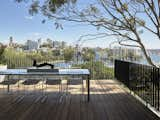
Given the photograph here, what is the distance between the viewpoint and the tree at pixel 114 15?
7730mm

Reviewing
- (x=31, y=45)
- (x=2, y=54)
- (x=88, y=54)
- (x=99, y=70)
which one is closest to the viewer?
(x=2, y=54)

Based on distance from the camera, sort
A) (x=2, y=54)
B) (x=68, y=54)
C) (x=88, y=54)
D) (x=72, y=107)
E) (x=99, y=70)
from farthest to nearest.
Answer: (x=68, y=54), (x=99, y=70), (x=88, y=54), (x=2, y=54), (x=72, y=107)

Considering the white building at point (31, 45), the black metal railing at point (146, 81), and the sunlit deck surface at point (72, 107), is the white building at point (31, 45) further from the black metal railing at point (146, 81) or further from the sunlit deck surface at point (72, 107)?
the black metal railing at point (146, 81)

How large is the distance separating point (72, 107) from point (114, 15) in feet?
11.8

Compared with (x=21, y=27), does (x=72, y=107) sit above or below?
Result: below

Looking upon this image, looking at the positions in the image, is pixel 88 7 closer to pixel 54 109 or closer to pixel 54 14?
pixel 54 14

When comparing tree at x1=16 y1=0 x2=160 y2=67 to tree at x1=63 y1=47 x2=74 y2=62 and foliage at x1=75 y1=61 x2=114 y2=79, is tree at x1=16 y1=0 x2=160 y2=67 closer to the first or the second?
foliage at x1=75 y1=61 x2=114 y2=79

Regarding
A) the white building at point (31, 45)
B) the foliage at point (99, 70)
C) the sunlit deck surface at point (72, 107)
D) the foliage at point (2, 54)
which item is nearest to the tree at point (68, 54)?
the foliage at point (99, 70)

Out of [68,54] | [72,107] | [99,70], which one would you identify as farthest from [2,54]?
[72,107]

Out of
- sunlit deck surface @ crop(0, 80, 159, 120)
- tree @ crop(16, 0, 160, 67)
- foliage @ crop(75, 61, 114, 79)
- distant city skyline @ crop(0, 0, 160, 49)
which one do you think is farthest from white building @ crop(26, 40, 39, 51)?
sunlit deck surface @ crop(0, 80, 159, 120)

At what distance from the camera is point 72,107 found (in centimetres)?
555

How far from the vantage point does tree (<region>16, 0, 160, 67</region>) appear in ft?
25.4

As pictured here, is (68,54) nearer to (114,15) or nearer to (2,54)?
(2,54)

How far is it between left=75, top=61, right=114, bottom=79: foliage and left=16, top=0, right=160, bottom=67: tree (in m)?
2.48
